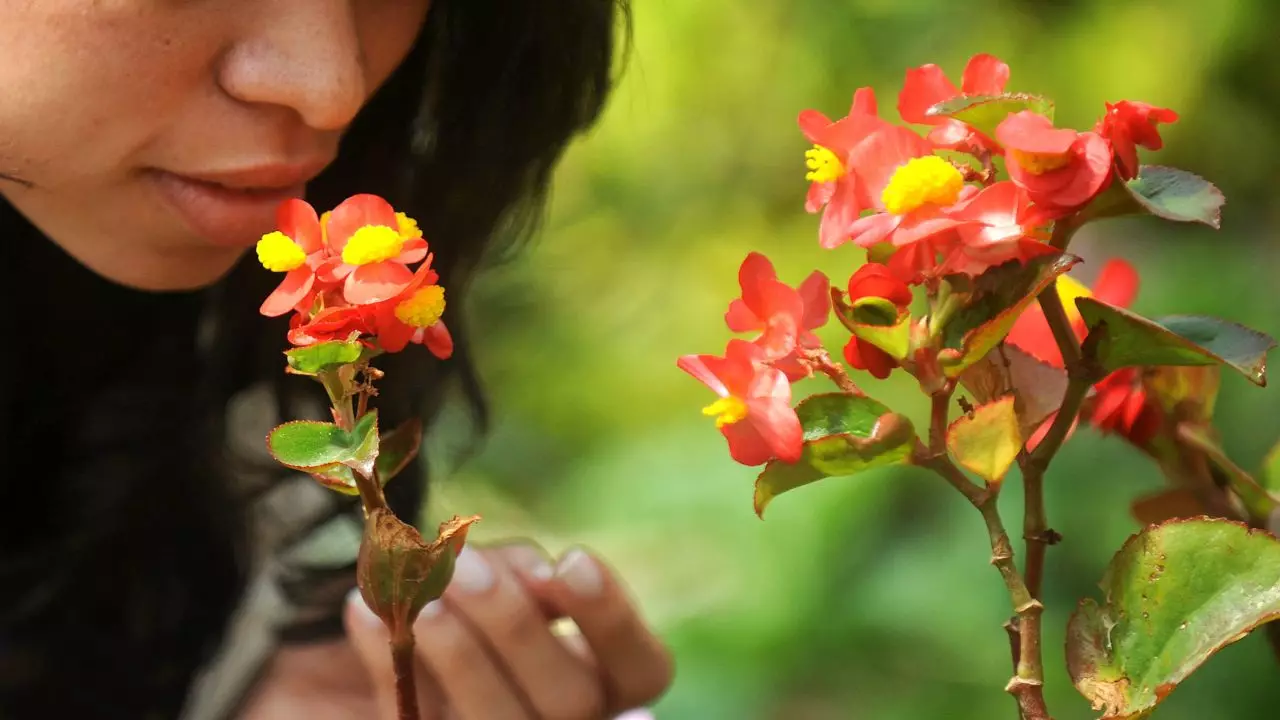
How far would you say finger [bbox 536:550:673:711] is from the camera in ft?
1.98

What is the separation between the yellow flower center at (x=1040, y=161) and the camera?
0.29 meters

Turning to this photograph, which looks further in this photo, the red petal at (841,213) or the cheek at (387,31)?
the cheek at (387,31)

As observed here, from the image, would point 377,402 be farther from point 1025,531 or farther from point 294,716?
point 1025,531

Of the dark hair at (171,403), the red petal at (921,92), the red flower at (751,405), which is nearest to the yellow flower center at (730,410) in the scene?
the red flower at (751,405)

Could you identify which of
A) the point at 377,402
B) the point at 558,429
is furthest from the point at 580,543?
the point at 377,402

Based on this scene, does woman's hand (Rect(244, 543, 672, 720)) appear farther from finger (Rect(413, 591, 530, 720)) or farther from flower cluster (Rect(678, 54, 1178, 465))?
flower cluster (Rect(678, 54, 1178, 465))

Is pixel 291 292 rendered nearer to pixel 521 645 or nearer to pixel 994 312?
pixel 994 312

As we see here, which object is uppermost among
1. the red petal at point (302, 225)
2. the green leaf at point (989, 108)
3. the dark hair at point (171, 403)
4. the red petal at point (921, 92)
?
the green leaf at point (989, 108)

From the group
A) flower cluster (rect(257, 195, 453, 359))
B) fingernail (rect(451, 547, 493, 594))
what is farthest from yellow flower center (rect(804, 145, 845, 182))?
fingernail (rect(451, 547, 493, 594))

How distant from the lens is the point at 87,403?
0.86 m

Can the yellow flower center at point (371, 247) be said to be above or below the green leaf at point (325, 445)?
above

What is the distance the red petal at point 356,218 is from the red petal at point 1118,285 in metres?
0.24

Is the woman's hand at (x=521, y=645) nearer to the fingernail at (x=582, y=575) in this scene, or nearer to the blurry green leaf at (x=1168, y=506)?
the fingernail at (x=582, y=575)

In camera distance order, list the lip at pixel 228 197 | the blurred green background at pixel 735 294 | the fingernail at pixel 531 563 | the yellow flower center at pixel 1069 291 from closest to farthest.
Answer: the yellow flower center at pixel 1069 291 → the lip at pixel 228 197 → the fingernail at pixel 531 563 → the blurred green background at pixel 735 294
